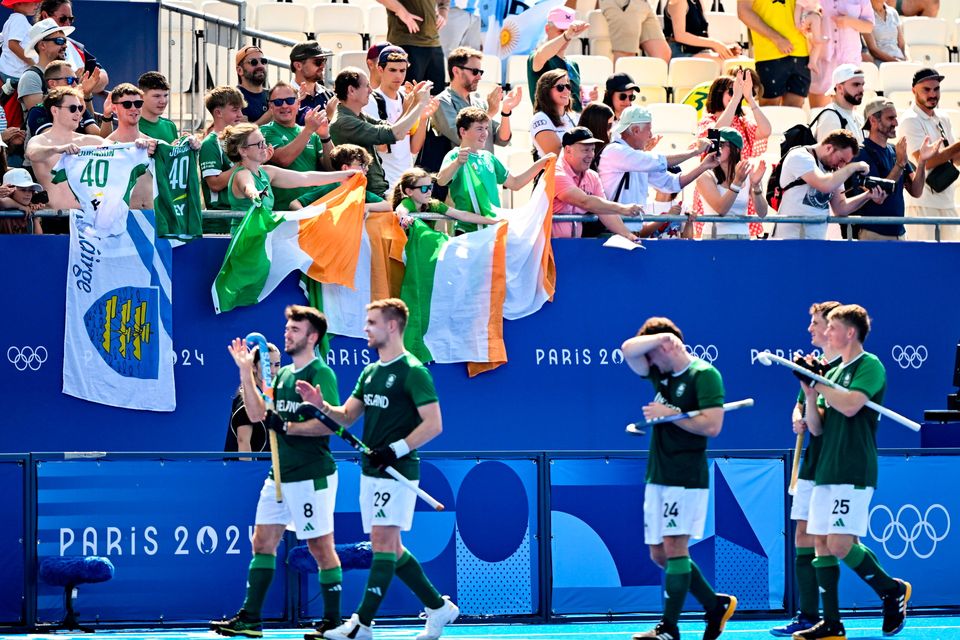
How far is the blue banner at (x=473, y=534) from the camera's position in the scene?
11695 mm

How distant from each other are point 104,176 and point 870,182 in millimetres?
6360

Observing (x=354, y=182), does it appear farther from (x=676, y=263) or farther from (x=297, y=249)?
(x=676, y=263)

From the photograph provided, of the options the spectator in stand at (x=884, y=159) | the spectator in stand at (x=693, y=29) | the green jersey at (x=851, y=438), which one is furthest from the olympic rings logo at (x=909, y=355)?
the spectator in stand at (x=693, y=29)

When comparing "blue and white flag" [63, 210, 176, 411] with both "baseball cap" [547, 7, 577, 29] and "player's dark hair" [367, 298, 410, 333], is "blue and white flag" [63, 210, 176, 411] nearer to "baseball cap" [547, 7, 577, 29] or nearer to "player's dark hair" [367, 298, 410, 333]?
"player's dark hair" [367, 298, 410, 333]

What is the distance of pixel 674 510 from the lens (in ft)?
32.8

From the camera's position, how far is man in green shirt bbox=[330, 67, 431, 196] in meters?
13.5

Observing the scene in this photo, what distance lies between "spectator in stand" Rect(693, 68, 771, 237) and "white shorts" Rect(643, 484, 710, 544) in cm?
504

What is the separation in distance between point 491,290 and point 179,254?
8.13 ft

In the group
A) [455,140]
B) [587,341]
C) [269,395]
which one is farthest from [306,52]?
[269,395]

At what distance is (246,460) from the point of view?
1158cm

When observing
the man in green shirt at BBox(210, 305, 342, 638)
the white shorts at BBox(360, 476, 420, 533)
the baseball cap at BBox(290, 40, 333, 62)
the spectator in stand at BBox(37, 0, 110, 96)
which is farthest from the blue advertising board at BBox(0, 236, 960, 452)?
the white shorts at BBox(360, 476, 420, 533)

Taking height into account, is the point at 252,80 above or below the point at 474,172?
above

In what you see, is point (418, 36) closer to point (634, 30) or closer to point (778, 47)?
point (778, 47)

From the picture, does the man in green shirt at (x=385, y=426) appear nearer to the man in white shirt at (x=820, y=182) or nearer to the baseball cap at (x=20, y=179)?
the baseball cap at (x=20, y=179)
